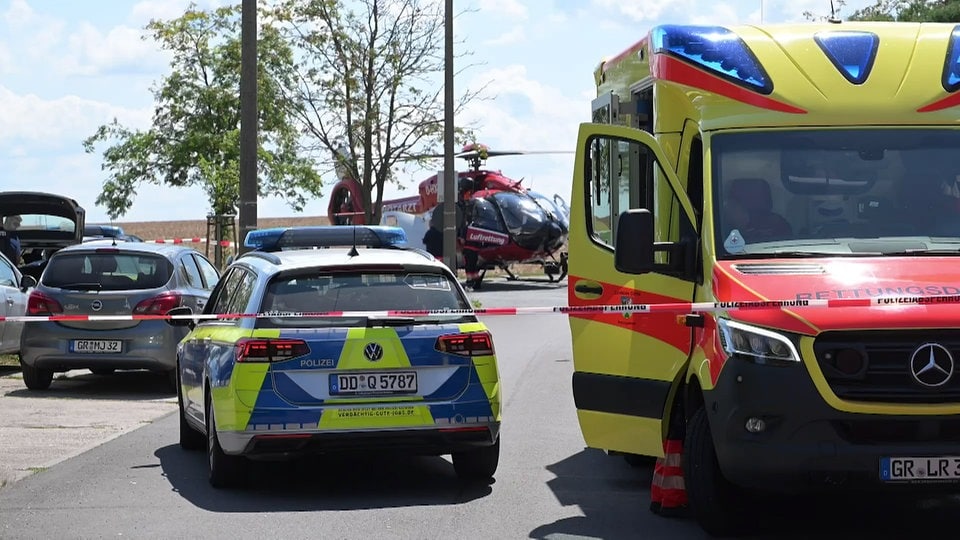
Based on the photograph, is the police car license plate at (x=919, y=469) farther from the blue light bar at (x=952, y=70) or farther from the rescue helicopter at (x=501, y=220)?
the rescue helicopter at (x=501, y=220)

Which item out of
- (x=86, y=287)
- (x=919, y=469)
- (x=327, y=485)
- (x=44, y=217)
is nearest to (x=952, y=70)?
(x=919, y=469)

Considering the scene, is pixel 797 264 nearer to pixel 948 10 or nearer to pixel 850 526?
pixel 850 526

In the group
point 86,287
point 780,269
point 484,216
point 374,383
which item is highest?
point 484,216

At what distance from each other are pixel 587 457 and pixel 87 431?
4.41m

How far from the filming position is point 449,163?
108ft

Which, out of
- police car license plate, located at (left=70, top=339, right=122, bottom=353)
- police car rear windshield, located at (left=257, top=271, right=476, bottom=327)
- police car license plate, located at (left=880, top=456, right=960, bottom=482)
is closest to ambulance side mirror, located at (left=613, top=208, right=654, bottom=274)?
police car license plate, located at (left=880, top=456, right=960, bottom=482)

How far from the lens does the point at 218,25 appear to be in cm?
4581

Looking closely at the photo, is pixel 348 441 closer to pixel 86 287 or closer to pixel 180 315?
pixel 180 315

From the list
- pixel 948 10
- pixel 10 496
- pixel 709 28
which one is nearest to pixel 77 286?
pixel 10 496

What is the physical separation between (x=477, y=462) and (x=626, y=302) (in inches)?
62.8

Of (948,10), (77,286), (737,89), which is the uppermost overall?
(948,10)

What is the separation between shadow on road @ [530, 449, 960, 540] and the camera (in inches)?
336

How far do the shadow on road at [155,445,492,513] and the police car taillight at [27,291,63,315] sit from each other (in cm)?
458

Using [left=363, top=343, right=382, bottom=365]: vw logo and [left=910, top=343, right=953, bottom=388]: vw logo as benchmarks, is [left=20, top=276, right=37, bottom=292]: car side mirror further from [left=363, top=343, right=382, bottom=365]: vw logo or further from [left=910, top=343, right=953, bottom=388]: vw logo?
[left=910, top=343, right=953, bottom=388]: vw logo
